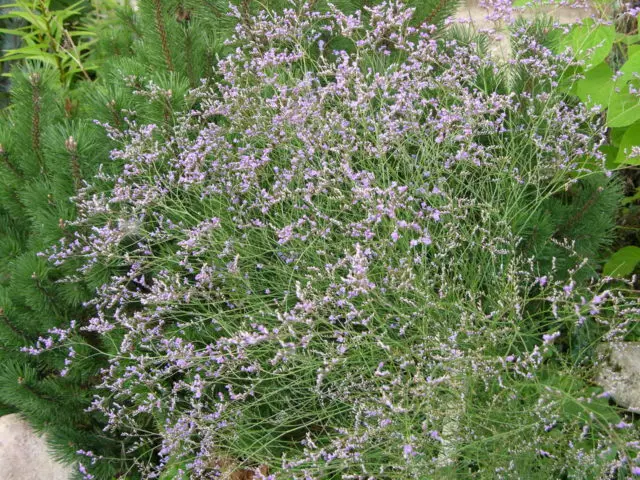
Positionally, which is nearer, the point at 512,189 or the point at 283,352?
the point at 283,352

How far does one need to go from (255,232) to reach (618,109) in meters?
1.27

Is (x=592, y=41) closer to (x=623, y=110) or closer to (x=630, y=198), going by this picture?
(x=623, y=110)

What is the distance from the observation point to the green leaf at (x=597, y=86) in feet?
8.13

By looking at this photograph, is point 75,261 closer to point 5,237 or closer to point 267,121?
point 5,237

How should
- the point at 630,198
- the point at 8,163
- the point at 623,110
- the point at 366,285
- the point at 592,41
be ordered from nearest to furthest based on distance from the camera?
the point at 366,285 < the point at 623,110 < the point at 592,41 < the point at 8,163 < the point at 630,198

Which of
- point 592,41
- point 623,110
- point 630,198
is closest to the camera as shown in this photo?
point 623,110

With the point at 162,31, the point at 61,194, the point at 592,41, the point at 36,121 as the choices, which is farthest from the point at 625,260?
the point at 36,121

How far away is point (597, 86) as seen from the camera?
2523 millimetres

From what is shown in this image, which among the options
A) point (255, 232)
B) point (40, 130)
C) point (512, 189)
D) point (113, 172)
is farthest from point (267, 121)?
point (40, 130)

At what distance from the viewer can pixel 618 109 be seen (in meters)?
2.42

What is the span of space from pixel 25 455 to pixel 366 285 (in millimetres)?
1657


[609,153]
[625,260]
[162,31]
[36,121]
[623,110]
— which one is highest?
[162,31]

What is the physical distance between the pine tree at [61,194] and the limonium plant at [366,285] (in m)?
0.09

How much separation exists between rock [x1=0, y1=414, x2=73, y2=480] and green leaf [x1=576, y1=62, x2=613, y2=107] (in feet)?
7.53
